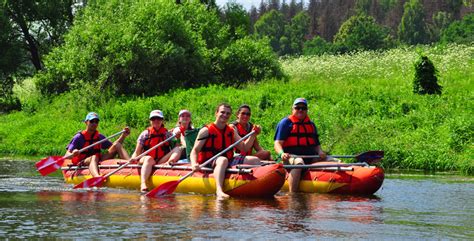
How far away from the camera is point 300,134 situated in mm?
12516

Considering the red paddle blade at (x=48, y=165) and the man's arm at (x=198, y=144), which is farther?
the red paddle blade at (x=48, y=165)

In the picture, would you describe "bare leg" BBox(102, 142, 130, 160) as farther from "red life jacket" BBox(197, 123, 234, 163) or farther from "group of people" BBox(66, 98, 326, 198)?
"red life jacket" BBox(197, 123, 234, 163)

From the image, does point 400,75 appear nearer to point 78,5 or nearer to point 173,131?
point 173,131

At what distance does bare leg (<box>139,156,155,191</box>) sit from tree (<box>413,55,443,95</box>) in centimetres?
1061

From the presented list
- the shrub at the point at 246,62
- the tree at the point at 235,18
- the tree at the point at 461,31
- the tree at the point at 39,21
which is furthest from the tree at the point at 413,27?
the shrub at the point at 246,62

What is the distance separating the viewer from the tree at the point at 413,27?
89.6 m

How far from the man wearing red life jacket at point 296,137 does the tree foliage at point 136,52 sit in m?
15.8

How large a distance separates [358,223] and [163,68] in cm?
2003

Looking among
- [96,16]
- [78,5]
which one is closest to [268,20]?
[78,5]

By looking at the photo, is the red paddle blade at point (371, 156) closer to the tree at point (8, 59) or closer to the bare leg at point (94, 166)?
the bare leg at point (94, 166)

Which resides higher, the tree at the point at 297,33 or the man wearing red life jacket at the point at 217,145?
the tree at the point at 297,33

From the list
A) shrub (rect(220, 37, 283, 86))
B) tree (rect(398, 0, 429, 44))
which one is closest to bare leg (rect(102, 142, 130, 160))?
shrub (rect(220, 37, 283, 86))

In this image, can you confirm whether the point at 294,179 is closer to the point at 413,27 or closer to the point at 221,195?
the point at 221,195

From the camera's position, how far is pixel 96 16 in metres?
29.9
